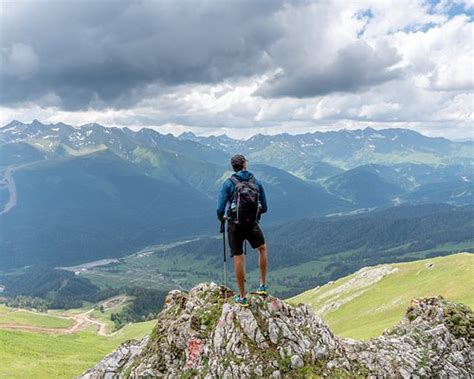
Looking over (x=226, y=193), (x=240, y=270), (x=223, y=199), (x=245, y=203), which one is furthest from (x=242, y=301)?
(x=226, y=193)

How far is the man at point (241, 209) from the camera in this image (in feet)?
66.8

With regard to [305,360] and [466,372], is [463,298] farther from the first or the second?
[305,360]

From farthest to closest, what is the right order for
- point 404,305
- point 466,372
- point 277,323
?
1. point 404,305
2. point 466,372
3. point 277,323

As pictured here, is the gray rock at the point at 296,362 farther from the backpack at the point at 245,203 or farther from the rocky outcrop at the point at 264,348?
the backpack at the point at 245,203

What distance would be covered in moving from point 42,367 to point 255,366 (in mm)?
75999

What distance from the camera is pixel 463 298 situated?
85812 mm

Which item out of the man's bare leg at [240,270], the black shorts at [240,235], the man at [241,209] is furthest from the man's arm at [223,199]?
the man's bare leg at [240,270]

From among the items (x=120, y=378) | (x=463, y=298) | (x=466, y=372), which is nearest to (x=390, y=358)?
(x=466, y=372)

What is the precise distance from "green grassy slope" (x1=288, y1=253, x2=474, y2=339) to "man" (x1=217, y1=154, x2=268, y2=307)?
2213 inches

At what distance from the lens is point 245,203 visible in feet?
66.5

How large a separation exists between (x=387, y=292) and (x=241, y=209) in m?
118

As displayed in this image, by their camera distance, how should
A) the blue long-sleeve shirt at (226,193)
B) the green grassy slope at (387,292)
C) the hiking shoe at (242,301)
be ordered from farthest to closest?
the green grassy slope at (387,292), the hiking shoe at (242,301), the blue long-sleeve shirt at (226,193)

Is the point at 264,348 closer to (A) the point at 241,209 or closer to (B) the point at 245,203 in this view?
(A) the point at 241,209

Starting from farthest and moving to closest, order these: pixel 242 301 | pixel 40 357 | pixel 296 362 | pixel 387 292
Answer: pixel 387 292 < pixel 40 357 < pixel 242 301 < pixel 296 362
